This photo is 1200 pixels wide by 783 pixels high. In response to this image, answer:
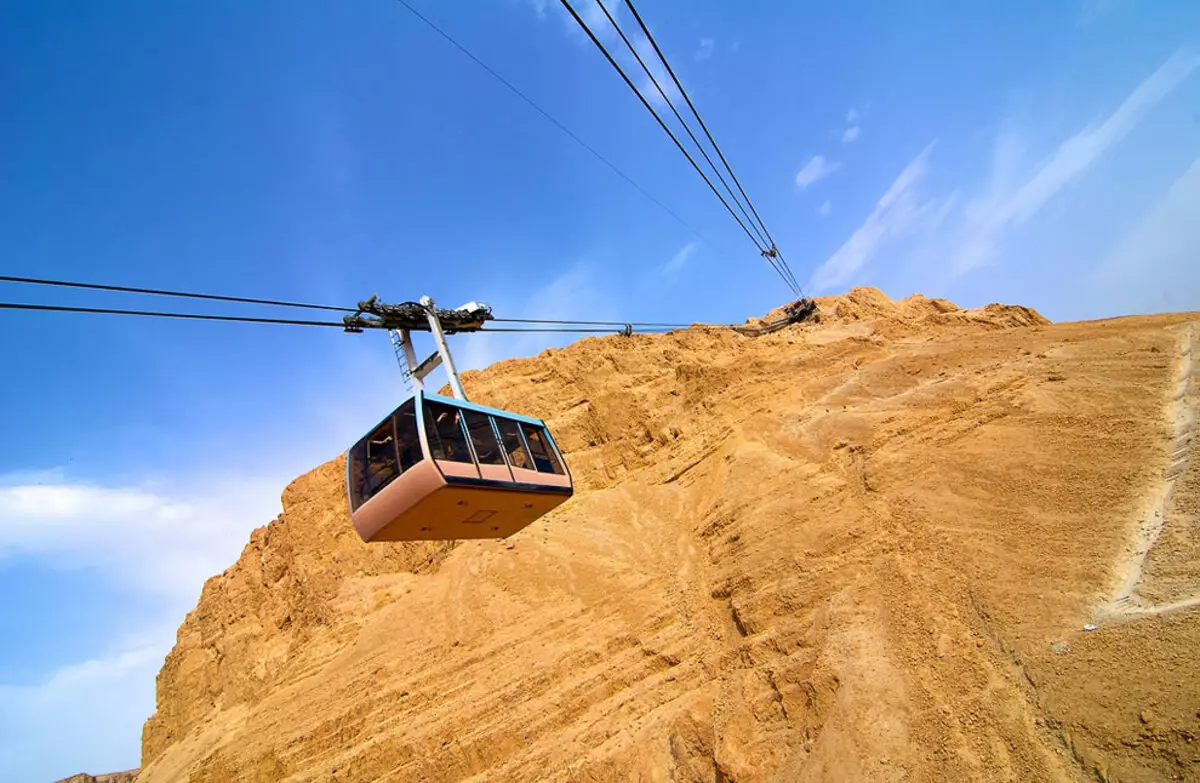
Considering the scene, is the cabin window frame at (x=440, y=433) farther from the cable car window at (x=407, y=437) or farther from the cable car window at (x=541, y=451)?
the cable car window at (x=541, y=451)

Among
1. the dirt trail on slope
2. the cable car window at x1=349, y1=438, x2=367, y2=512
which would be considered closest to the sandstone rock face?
the dirt trail on slope

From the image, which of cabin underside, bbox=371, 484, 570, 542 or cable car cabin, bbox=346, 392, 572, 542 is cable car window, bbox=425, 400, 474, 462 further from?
cabin underside, bbox=371, 484, 570, 542

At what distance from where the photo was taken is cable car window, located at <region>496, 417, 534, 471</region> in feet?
31.4

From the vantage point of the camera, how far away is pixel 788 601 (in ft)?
43.5

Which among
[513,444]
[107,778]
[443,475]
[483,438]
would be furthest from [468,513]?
[107,778]

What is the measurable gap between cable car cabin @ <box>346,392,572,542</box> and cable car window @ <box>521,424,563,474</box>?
1.8 inches

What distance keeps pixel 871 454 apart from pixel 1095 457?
4413 millimetres

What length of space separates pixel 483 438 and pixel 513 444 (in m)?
0.72

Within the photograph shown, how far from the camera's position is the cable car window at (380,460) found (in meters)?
8.60

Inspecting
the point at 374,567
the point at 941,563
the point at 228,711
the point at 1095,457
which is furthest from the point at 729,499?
the point at 228,711

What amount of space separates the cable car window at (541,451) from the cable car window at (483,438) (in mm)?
910

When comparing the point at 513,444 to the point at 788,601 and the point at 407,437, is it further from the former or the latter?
the point at 788,601

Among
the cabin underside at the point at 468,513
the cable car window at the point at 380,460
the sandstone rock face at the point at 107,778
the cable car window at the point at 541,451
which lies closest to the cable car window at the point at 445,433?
the cabin underside at the point at 468,513

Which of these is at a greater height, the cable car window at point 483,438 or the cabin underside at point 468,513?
the cable car window at point 483,438
